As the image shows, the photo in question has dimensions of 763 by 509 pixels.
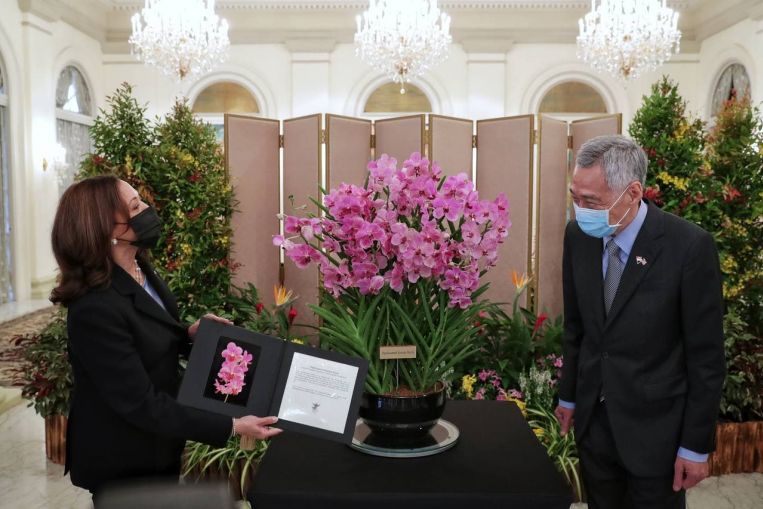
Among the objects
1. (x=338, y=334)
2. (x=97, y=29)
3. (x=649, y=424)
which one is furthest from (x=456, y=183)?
(x=97, y=29)

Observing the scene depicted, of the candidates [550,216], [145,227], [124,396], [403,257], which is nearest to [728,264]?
[550,216]

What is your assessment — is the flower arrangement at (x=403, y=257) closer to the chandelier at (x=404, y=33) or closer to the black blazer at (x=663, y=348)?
Answer: the black blazer at (x=663, y=348)

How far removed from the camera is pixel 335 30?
11.3 metres

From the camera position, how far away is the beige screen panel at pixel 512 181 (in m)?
4.37

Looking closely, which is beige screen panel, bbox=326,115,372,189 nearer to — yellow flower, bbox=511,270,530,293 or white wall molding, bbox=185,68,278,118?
yellow flower, bbox=511,270,530,293

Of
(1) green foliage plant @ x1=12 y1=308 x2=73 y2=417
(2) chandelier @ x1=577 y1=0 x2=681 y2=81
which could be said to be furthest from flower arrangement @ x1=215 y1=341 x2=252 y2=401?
(2) chandelier @ x1=577 y1=0 x2=681 y2=81

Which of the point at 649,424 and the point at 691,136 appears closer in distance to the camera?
the point at 649,424

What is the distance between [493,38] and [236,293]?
8444 millimetres

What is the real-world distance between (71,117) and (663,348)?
1064 cm

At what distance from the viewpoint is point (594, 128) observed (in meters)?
4.26

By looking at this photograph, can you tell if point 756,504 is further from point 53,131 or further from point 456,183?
point 53,131

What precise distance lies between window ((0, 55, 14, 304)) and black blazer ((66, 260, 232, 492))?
8.25 meters

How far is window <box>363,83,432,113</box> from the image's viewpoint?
1166 centimetres

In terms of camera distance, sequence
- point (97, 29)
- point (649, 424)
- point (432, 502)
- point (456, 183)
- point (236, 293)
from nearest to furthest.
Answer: point (432, 502) < point (456, 183) < point (649, 424) < point (236, 293) < point (97, 29)
